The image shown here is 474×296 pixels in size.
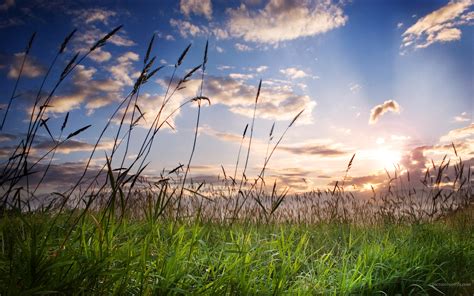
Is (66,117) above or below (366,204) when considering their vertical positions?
above

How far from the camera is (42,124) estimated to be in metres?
3.02

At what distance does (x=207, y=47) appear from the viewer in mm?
3404

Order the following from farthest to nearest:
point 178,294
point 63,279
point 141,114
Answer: point 141,114
point 178,294
point 63,279

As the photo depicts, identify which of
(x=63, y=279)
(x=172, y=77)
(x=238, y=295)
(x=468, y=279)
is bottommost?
(x=468, y=279)

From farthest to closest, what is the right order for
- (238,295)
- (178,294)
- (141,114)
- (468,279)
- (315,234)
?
1. (315,234)
2. (468,279)
3. (141,114)
4. (238,295)
5. (178,294)

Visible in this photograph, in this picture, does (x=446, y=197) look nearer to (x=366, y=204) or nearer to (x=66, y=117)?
(x=366, y=204)

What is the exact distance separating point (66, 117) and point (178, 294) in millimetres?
1994

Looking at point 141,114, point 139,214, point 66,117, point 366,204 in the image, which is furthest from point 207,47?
point 366,204

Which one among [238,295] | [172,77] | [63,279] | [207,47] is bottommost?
[238,295]

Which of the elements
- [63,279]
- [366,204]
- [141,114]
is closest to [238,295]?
[63,279]

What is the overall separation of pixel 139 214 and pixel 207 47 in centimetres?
504

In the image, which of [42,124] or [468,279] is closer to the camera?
[42,124]

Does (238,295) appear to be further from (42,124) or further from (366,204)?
Result: (366,204)

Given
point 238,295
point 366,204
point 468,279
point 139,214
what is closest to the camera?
point 238,295
